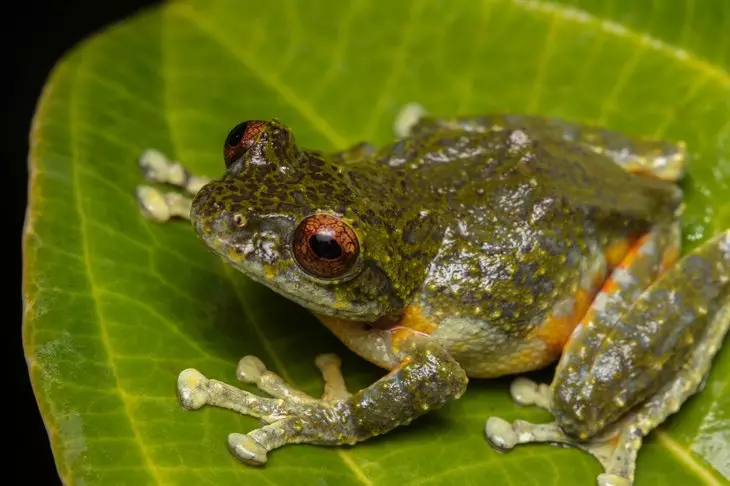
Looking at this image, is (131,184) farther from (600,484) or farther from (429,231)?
(600,484)

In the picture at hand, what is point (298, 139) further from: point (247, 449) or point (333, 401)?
point (247, 449)

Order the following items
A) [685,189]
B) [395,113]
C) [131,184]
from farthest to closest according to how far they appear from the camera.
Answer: [395,113] → [685,189] → [131,184]

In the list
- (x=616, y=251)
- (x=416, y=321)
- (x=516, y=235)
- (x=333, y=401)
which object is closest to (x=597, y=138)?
(x=616, y=251)

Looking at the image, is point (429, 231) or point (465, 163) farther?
point (465, 163)

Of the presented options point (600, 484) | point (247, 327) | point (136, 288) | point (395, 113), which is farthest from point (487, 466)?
point (395, 113)

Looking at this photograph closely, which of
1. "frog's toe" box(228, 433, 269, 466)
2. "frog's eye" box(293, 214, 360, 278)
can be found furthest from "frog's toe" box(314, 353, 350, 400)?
"frog's eye" box(293, 214, 360, 278)
